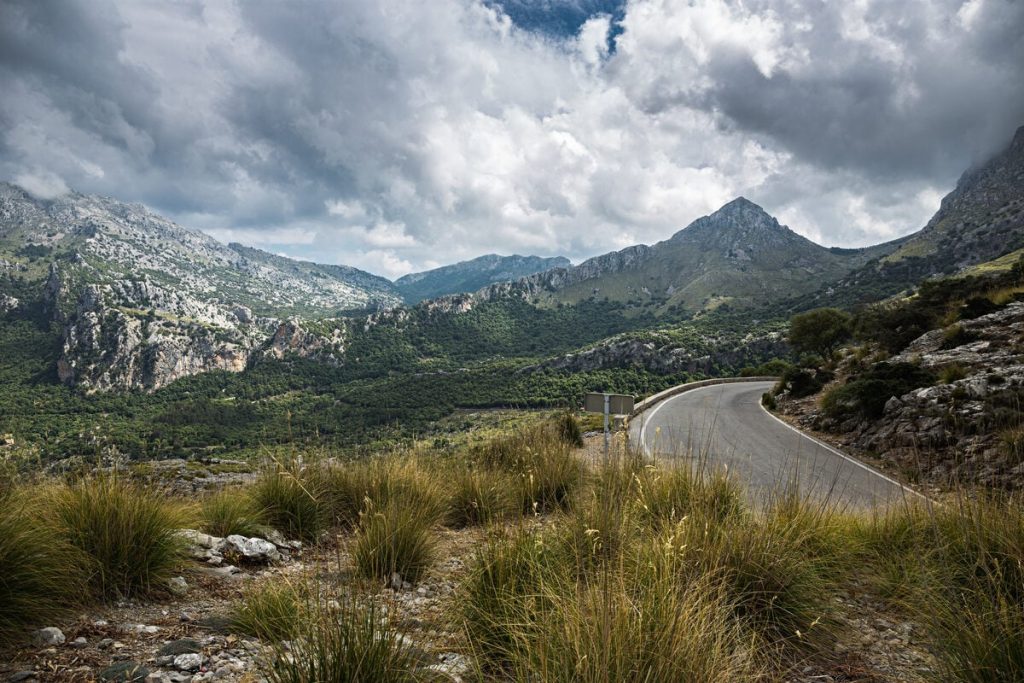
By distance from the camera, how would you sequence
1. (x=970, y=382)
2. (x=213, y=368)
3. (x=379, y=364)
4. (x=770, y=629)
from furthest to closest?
(x=379, y=364)
(x=213, y=368)
(x=970, y=382)
(x=770, y=629)

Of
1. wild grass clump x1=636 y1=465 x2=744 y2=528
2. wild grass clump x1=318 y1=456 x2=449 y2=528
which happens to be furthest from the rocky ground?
wild grass clump x1=318 y1=456 x2=449 y2=528

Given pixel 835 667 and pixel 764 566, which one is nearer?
pixel 835 667

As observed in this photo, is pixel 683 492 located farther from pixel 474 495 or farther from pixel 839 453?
pixel 839 453

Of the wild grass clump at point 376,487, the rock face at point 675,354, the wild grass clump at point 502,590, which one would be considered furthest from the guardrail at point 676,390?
the rock face at point 675,354

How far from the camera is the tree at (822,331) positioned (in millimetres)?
35562

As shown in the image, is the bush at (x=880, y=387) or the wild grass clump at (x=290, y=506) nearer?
the wild grass clump at (x=290, y=506)

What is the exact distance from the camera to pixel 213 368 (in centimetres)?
16350

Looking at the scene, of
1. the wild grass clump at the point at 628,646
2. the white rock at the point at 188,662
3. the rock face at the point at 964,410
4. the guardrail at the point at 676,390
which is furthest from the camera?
the guardrail at the point at 676,390

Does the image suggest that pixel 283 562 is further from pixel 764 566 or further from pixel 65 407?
pixel 65 407

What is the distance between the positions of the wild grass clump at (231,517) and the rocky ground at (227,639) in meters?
0.71

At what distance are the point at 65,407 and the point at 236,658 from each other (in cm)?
14116

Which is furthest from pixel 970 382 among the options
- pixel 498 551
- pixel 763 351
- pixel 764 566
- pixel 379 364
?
pixel 379 364

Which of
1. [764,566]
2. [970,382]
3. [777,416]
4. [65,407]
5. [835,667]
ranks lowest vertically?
[65,407]

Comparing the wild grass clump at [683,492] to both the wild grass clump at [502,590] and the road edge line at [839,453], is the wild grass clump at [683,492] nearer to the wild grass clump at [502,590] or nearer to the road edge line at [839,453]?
the wild grass clump at [502,590]
